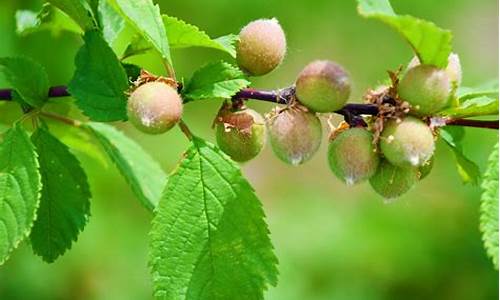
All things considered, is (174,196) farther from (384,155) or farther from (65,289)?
(65,289)

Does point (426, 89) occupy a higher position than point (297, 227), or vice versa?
point (297, 227)

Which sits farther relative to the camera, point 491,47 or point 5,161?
point 491,47

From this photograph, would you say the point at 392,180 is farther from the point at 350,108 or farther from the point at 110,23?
the point at 110,23

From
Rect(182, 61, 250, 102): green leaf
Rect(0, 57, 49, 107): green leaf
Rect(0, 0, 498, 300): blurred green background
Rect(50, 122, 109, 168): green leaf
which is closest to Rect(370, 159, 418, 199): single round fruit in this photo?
Rect(182, 61, 250, 102): green leaf

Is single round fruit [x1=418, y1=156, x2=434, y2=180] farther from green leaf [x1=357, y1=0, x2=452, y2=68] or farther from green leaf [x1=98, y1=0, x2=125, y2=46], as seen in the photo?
green leaf [x1=98, y1=0, x2=125, y2=46]

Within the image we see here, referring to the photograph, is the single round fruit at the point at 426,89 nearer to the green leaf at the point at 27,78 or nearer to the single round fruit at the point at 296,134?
the single round fruit at the point at 296,134

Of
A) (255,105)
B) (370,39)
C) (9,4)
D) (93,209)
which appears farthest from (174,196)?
(370,39)

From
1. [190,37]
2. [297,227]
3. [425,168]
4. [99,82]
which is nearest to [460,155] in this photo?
[425,168]
